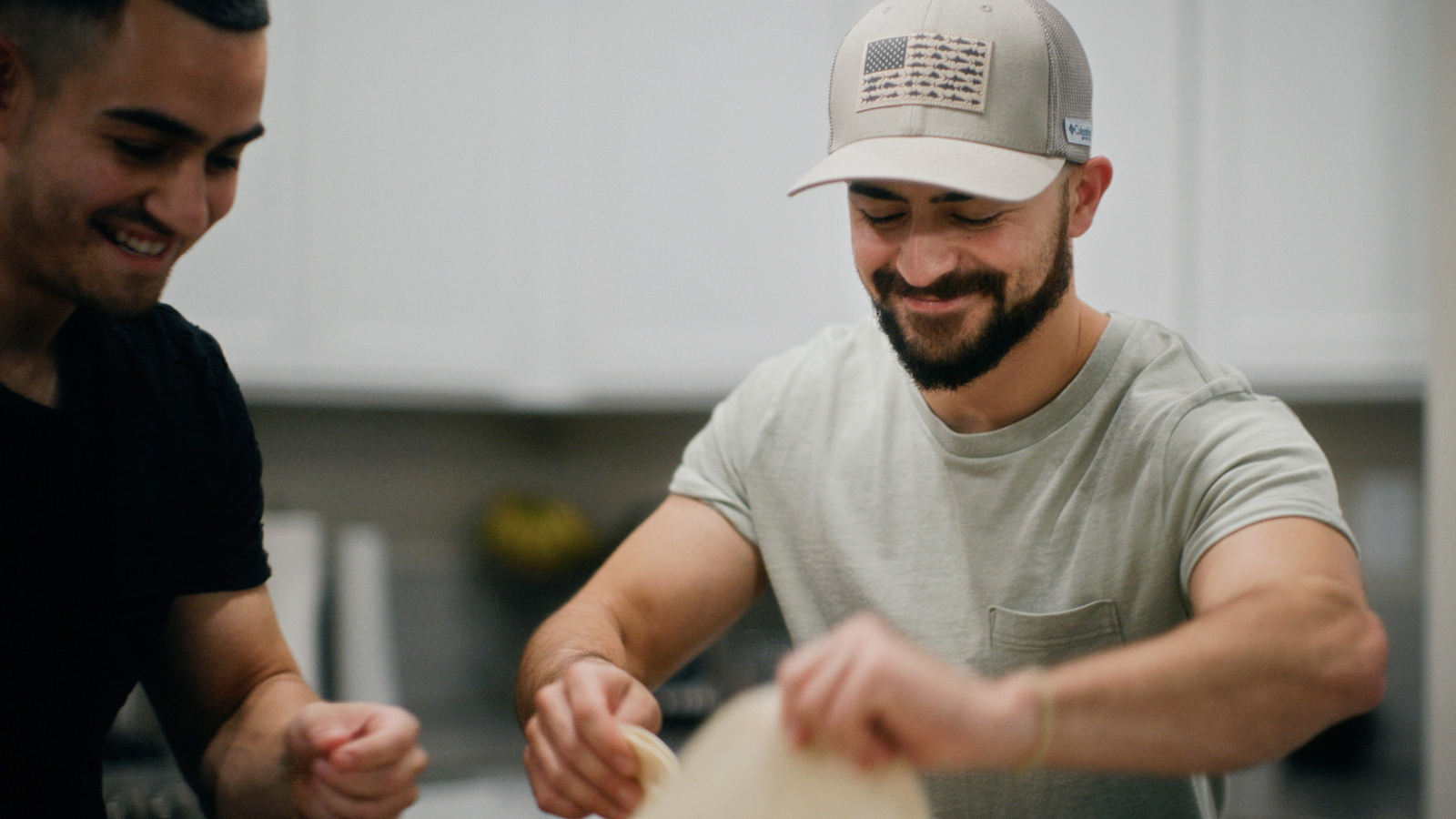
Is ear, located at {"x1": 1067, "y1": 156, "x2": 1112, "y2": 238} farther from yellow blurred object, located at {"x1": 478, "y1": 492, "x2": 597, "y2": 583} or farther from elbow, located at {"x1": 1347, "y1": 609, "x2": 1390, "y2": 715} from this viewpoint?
yellow blurred object, located at {"x1": 478, "y1": 492, "x2": 597, "y2": 583}

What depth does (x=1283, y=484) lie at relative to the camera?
0.98m

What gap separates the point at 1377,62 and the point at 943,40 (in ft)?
4.78

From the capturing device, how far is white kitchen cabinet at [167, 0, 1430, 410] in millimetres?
2164

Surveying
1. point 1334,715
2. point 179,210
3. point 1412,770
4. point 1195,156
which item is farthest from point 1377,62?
point 179,210

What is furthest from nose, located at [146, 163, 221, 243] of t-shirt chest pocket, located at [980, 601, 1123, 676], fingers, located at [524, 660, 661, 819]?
t-shirt chest pocket, located at [980, 601, 1123, 676]

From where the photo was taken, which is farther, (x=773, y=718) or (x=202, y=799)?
(x=202, y=799)

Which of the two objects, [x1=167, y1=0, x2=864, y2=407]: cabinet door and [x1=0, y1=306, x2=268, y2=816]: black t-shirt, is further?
[x1=167, y1=0, x2=864, y2=407]: cabinet door

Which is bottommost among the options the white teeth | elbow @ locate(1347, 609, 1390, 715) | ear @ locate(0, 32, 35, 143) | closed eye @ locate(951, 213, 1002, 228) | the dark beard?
elbow @ locate(1347, 609, 1390, 715)

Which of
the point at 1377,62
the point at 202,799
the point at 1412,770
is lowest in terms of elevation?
the point at 1412,770

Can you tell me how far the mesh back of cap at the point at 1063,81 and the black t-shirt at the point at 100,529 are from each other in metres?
0.88

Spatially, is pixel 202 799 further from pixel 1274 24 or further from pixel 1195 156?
pixel 1274 24

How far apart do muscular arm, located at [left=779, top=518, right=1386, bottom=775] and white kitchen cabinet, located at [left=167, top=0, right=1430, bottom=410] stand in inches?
56.3

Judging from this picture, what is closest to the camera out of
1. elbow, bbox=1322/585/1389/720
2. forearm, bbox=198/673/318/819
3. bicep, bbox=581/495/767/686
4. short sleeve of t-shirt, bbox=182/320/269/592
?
elbow, bbox=1322/585/1389/720

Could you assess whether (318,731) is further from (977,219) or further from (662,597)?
(977,219)
